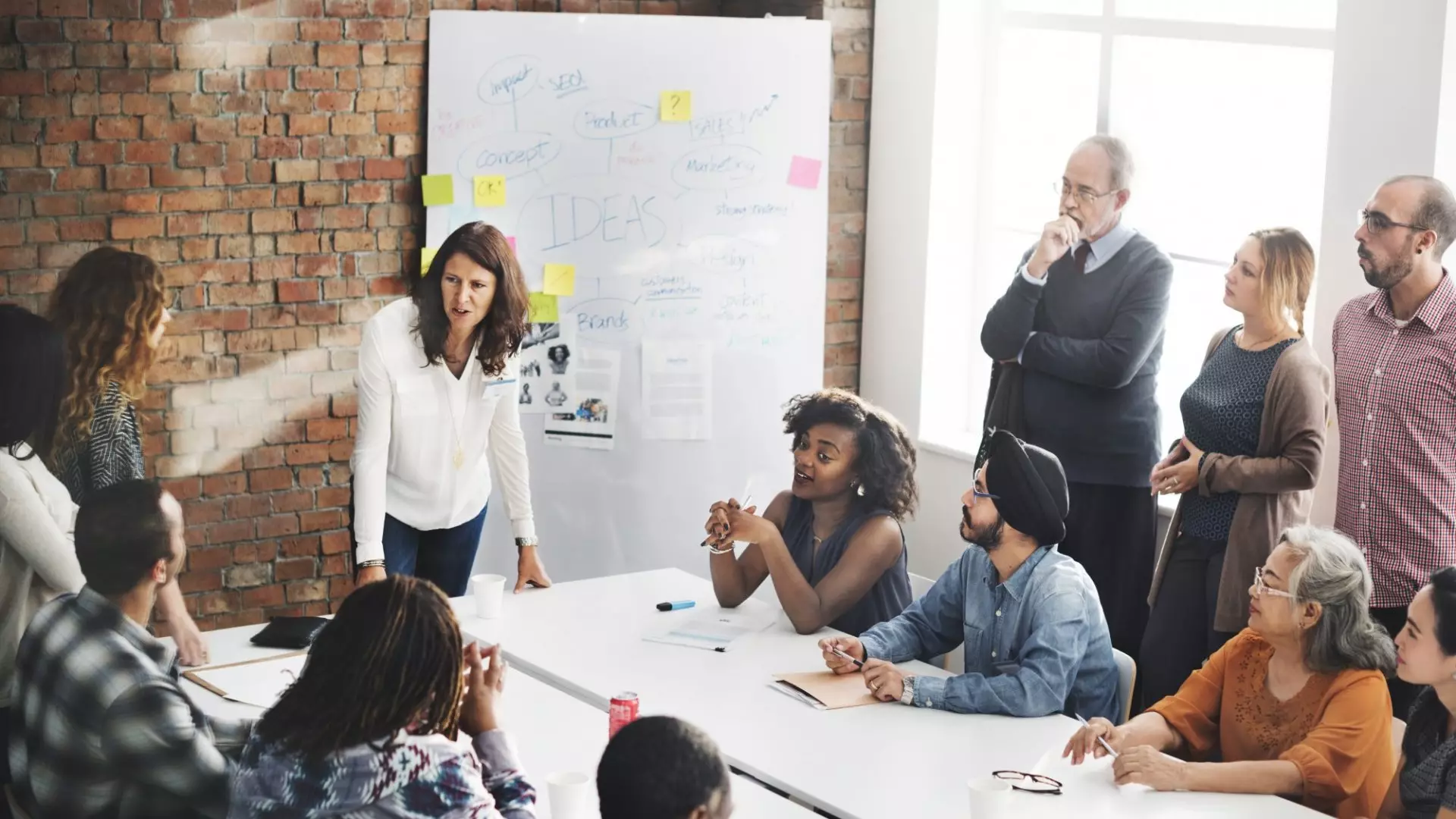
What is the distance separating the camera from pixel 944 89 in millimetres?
5676

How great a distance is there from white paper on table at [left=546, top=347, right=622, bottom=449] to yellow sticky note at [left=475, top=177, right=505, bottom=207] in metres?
0.59

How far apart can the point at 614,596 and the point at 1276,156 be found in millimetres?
2463

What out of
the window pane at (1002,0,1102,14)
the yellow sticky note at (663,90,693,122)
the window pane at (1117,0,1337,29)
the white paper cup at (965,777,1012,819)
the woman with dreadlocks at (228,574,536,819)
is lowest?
the white paper cup at (965,777,1012,819)

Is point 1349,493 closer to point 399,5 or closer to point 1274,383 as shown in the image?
point 1274,383

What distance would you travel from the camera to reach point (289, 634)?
3473 mm

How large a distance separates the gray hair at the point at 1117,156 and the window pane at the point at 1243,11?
2.27 feet

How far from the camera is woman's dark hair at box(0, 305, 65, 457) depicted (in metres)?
3.11

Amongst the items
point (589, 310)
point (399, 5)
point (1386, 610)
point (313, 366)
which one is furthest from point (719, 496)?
point (1386, 610)

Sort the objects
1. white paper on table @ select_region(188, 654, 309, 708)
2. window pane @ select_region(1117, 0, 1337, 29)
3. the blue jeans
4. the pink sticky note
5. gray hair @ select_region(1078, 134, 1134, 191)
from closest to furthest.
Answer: white paper on table @ select_region(188, 654, 309, 708) → the blue jeans → gray hair @ select_region(1078, 134, 1134, 191) → window pane @ select_region(1117, 0, 1337, 29) → the pink sticky note

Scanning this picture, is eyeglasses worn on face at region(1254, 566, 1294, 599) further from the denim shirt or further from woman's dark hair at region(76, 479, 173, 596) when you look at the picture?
woman's dark hair at region(76, 479, 173, 596)

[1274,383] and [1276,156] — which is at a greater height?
[1276,156]

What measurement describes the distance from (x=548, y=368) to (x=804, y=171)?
3.79 feet

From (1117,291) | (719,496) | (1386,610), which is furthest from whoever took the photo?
(719,496)

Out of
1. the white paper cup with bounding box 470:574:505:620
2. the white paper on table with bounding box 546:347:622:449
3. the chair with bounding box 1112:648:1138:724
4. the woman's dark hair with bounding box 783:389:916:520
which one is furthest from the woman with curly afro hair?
the white paper on table with bounding box 546:347:622:449
